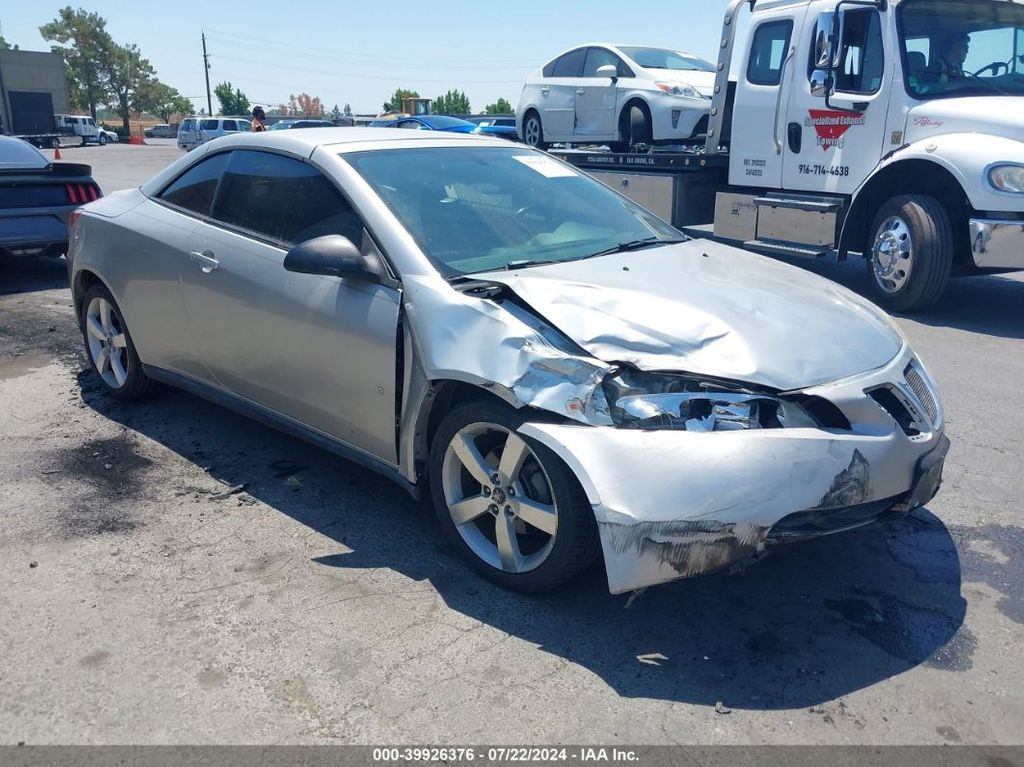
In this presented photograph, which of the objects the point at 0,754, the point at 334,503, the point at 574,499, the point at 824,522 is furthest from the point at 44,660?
the point at 824,522

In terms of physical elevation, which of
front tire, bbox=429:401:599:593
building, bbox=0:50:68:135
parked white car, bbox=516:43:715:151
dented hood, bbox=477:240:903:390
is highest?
building, bbox=0:50:68:135

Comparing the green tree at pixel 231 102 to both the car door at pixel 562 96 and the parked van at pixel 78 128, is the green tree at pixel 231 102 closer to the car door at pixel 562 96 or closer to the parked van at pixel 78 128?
the parked van at pixel 78 128

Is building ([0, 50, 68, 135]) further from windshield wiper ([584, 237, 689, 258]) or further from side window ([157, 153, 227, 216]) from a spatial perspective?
windshield wiper ([584, 237, 689, 258])

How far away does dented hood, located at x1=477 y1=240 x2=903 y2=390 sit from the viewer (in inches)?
114

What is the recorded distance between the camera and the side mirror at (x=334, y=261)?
346cm

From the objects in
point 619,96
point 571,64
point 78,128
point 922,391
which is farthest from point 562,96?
point 78,128

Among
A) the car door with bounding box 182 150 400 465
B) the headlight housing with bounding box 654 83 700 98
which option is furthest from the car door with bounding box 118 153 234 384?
the headlight housing with bounding box 654 83 700 98

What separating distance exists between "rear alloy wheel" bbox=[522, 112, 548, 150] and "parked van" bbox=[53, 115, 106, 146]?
47.7 m

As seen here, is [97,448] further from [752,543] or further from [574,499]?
[752,543]

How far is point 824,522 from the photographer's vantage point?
2.84 metres

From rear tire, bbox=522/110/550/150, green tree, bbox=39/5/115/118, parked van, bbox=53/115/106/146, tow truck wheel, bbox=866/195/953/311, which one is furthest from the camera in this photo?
green tree, bbox=39/5/115/118

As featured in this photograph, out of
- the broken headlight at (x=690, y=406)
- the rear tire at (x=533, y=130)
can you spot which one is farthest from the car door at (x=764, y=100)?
→ the broken headlight at (x=690, y=406)

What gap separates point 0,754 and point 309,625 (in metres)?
0.95

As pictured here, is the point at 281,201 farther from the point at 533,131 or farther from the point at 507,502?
the point at 533,131
